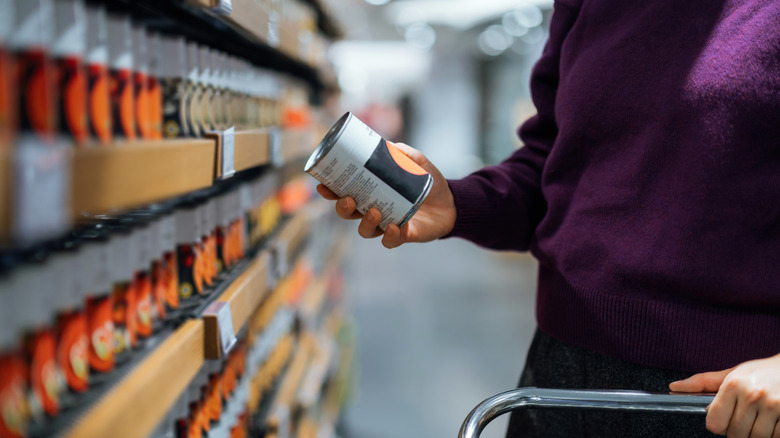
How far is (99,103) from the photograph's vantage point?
750 millimetres

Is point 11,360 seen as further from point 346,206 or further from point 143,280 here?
point 346,206

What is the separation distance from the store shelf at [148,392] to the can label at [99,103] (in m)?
0.29

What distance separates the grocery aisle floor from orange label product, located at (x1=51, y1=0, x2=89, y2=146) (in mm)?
2885

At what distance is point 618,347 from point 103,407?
2.75 ft

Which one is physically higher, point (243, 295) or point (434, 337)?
point (243, 295)

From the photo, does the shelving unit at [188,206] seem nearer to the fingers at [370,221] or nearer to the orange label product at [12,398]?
the orange label product at [12,398]

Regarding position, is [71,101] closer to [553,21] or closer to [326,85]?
[553,21]

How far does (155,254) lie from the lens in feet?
3.26

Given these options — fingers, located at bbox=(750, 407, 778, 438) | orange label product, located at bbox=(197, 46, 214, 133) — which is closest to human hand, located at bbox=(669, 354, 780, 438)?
fingers, located at bbox=(750, 407, 778, 438)

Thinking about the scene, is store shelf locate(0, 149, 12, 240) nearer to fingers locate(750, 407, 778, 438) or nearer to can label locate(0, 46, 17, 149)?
can label locate(0, 46, 17, 149)

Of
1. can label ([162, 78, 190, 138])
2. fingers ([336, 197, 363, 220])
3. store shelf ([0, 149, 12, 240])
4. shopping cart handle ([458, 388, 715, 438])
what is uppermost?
can label ([162, 78, 190, 138])

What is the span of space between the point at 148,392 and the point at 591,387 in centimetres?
78

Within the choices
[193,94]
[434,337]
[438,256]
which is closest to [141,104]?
[193,94]

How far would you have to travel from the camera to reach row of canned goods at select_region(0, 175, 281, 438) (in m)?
0.61
